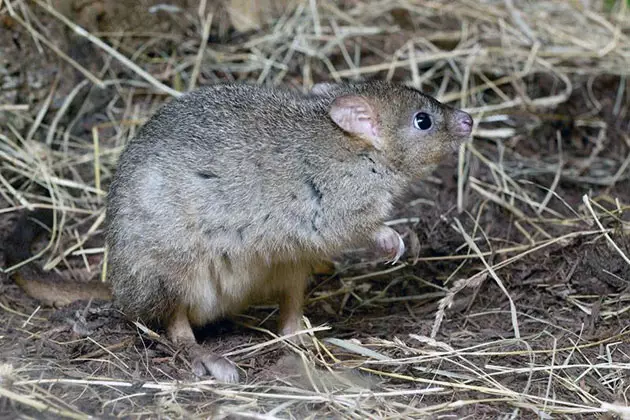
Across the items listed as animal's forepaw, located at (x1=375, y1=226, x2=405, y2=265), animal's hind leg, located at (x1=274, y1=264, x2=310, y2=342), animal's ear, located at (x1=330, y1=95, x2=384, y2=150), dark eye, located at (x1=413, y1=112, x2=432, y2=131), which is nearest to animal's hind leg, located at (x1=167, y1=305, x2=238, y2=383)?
animal's hind leg, located at (x1=274, y1=264, x2=310, y2=342)

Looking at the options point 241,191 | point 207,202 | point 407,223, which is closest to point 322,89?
point 241,191

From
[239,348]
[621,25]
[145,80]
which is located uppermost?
[145,80]

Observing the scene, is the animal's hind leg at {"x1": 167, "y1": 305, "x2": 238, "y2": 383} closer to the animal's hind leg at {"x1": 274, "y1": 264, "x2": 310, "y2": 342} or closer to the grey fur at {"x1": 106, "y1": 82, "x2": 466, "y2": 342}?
the grey fur at {"x1": 106, "y1": 82, "x2": 466, "y2": 342}

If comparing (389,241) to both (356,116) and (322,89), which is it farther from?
(322,89)

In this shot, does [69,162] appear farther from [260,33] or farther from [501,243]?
[501,243]

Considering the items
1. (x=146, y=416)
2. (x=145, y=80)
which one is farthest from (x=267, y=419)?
(x=145, y=80)
